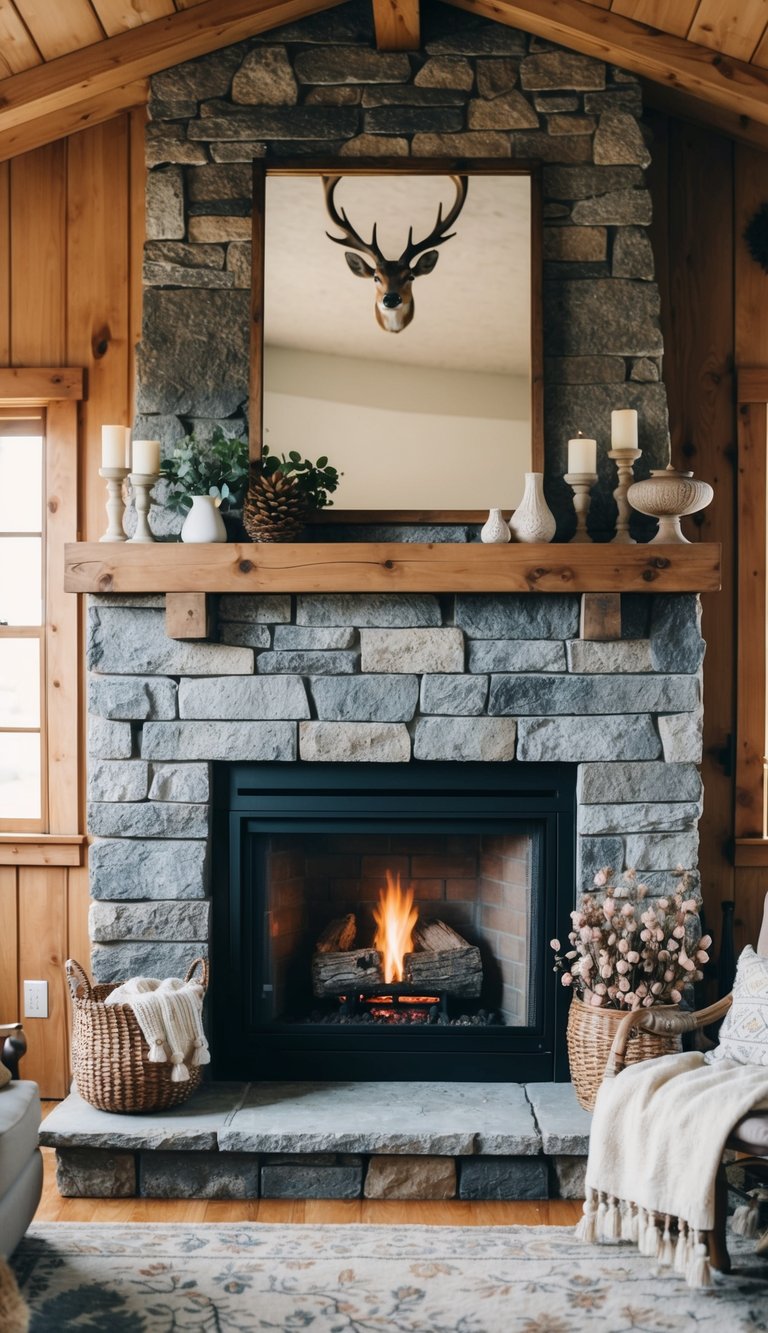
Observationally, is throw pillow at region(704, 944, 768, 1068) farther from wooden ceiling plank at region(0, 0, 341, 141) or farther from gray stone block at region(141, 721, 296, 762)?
wooden ceiling plank at region(0, 0, 341, 141)

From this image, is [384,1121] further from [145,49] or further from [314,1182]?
[145,49]

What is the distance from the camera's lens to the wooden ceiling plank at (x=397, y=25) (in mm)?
3271

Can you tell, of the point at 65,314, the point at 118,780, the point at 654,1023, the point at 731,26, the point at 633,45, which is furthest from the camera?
the point at 65,314

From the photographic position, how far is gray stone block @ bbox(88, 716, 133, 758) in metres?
3.44

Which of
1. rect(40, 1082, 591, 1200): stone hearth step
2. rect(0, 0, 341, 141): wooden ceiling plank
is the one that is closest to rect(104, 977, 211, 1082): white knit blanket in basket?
rect(40, 1082, 591, 1200): stone hearth step

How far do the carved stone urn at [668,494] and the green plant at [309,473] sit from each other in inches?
33.8

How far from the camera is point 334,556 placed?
3.30 m

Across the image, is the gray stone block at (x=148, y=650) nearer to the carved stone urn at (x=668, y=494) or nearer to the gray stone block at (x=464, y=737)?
the gray stone block at (x=464, y=737)

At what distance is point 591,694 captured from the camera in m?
3.42

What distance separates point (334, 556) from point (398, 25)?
1520 millimetres

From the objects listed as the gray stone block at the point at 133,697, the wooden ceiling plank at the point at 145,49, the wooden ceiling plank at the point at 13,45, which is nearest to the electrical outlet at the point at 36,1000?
the gray stone block at the point at 133,697

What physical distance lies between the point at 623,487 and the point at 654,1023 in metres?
1.47

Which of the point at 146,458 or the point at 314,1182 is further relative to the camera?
the point at 146,458

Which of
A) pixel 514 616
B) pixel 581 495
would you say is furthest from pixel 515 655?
pixel 581 495
